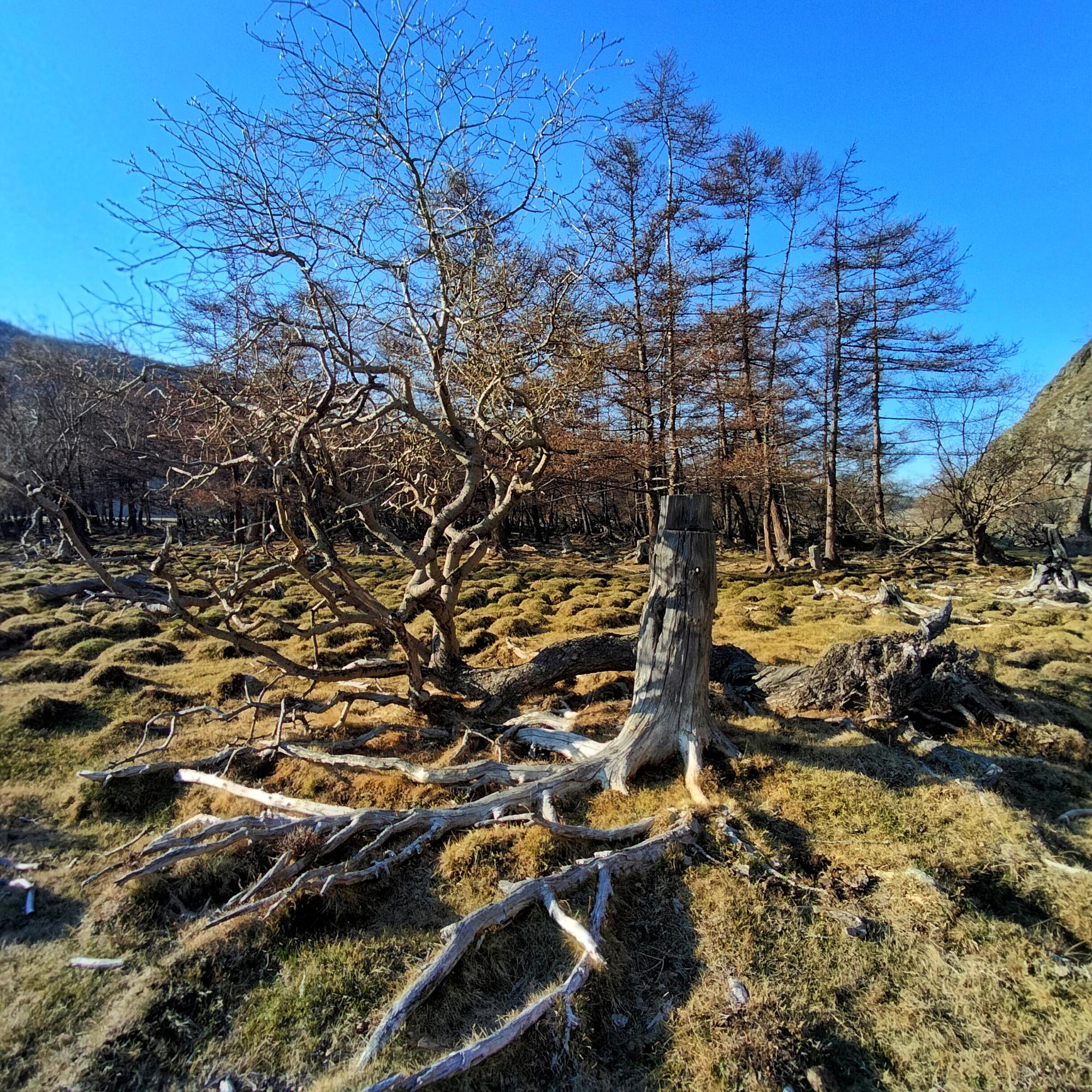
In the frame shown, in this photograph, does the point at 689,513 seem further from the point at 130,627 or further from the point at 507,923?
the point at 130,627

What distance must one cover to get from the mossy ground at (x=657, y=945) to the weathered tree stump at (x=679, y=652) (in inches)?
13.1

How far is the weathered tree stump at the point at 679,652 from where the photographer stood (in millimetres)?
5121

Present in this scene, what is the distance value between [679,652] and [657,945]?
2.27 meters

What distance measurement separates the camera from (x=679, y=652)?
5.18m

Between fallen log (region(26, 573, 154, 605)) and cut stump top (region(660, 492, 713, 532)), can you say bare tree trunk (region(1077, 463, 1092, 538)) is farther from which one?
fallen log (region(26, 573, 154, 605))

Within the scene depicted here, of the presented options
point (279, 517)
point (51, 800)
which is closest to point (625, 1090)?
point (279, 517)

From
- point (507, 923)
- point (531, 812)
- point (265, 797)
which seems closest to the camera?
point (507, 923)

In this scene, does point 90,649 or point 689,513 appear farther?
point 90,649

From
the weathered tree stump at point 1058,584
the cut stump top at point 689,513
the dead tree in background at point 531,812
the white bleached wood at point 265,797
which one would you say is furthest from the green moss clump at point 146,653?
the weathered tree stump at point 1058,584

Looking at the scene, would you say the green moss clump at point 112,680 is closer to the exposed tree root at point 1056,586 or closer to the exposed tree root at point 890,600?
the exposed tree root at point 890,600

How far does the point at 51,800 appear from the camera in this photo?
5.61 m

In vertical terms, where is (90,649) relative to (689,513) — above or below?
below

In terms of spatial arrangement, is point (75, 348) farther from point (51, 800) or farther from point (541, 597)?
point (51, 800)

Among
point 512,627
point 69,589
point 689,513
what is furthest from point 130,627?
point 689,513
